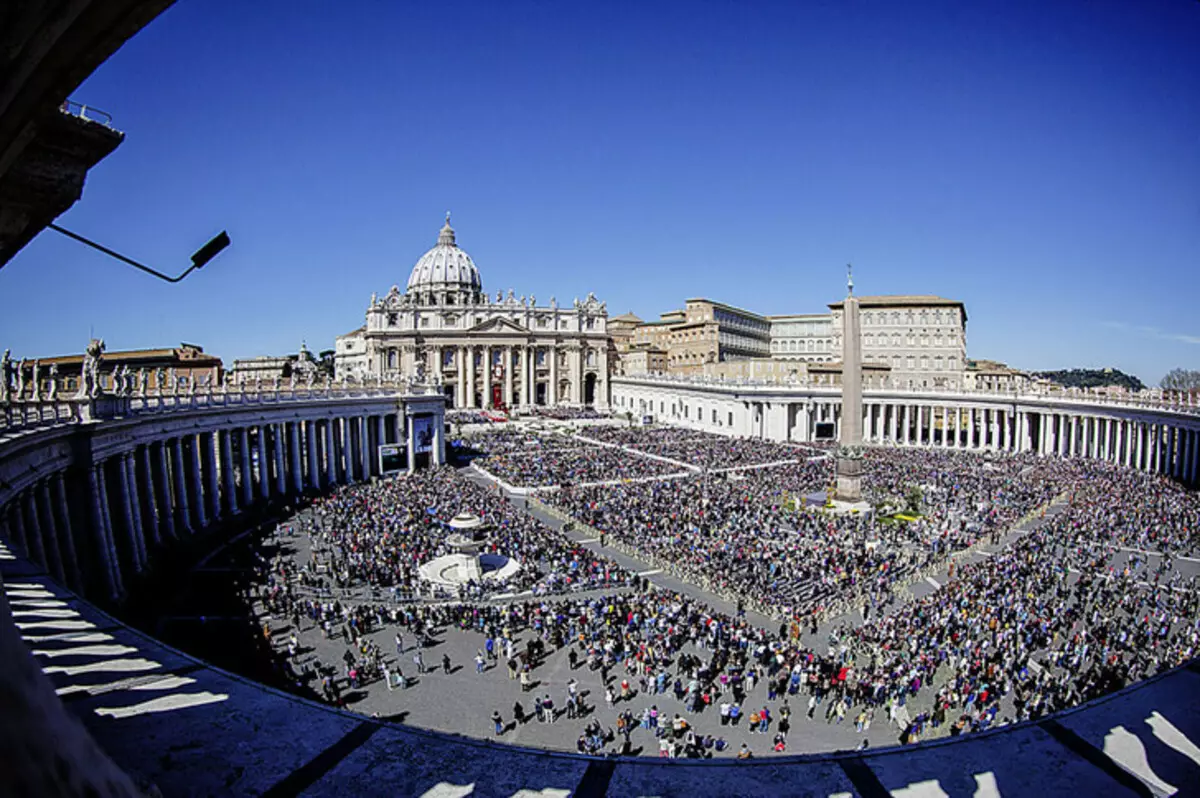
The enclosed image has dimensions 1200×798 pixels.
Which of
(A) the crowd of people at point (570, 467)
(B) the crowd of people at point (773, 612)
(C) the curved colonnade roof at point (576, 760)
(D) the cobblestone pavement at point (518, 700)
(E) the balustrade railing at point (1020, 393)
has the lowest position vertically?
(D) the cobblestone pavement at point (518, 700)

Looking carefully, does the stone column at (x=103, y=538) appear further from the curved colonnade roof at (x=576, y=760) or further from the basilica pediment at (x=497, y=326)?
the basilica pediment at (x=497, y=326)

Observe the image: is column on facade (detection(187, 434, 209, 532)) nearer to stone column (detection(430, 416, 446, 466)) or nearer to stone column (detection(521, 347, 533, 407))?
stone column (detection(430, 416, 446, 466))

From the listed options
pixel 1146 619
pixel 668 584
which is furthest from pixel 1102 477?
pixel 668 584

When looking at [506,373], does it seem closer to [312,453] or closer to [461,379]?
[461,379]

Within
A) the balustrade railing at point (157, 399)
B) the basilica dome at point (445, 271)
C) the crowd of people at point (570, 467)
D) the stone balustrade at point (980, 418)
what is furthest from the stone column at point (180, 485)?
the basilica dome at point (445, 271)

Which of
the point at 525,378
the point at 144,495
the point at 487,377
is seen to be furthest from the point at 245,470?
the point at 525,378

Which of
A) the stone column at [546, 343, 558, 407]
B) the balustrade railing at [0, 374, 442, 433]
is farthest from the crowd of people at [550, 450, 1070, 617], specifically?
the stone column at [546, 343, 558, 407]

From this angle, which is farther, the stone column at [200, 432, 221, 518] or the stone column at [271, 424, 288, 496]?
the stone column at [271, 424, 288, 496]
